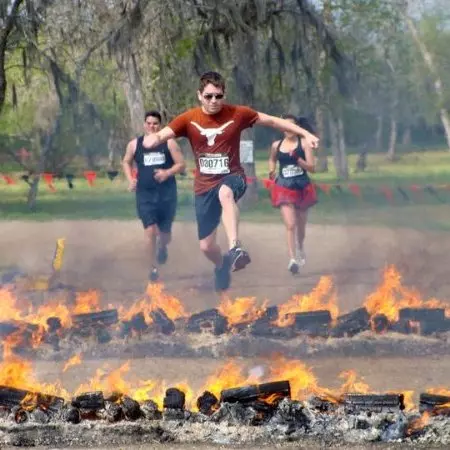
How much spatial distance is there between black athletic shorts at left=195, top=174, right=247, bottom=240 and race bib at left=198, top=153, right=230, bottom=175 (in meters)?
0.08

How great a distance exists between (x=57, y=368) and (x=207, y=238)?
1981 mm

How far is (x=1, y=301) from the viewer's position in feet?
31.2

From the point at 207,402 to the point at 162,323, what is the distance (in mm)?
2538

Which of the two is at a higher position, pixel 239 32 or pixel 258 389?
pixel 239 32

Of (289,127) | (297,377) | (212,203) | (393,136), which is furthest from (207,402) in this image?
(393,136)

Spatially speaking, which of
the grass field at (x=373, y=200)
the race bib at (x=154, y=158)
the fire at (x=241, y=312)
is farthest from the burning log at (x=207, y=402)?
the grass field at (x=373, y=200)

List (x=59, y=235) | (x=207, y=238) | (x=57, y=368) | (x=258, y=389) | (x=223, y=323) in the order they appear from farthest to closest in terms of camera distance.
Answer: (x=59, y=235), (x=207, y=238), (x=223, y=323), (x=57, y=368), (x=258, y=389)

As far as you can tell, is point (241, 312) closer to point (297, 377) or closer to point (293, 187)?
point (297, 377)

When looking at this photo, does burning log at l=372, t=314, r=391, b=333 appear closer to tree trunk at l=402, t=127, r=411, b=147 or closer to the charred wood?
the charred wood

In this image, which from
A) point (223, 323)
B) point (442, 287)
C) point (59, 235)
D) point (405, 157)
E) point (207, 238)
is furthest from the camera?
point (59, 235)

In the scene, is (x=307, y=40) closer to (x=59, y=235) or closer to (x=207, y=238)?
(x=207, y=238)

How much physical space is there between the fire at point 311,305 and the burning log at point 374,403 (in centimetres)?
249

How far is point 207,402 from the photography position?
6094 mm

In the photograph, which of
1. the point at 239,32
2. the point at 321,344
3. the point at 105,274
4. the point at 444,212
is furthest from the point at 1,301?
the point at 444,212
